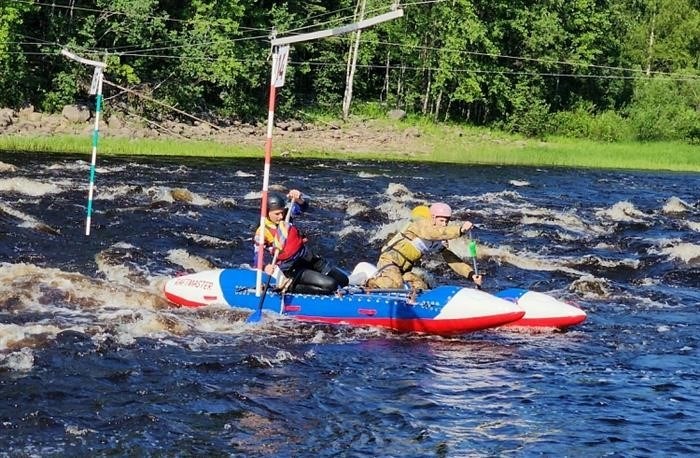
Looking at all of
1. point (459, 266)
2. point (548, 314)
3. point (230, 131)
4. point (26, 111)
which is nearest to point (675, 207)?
point (548, 314)

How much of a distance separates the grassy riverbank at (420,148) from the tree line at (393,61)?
10.7 feet

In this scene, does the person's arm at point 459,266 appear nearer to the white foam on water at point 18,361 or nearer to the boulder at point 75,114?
the white foam on water at point 18,361

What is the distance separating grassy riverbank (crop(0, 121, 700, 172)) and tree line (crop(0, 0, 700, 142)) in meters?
3.25

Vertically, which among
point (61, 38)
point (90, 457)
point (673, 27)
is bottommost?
point (90, 457)

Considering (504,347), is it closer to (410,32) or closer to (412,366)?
(412,366)

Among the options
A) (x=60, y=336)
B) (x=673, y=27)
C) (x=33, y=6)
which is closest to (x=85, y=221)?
(x=60, y=336)

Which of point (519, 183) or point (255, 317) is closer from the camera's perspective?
point (255, 317)

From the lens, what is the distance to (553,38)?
164 ft

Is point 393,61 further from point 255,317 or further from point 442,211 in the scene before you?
point 255,317

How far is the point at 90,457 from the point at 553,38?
46.5 m

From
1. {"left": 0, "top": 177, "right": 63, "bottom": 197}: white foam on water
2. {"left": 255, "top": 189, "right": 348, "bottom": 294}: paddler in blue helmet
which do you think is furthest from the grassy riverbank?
{"left": 255, "top": 189, "right": 348, "bottom": 294}: paddler in blue helmet

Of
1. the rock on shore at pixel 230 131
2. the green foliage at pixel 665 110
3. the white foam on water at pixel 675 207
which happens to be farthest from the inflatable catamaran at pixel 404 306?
the green foliage at pixel 665 110

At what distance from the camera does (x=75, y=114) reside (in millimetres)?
33531

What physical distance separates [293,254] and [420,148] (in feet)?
90.9
